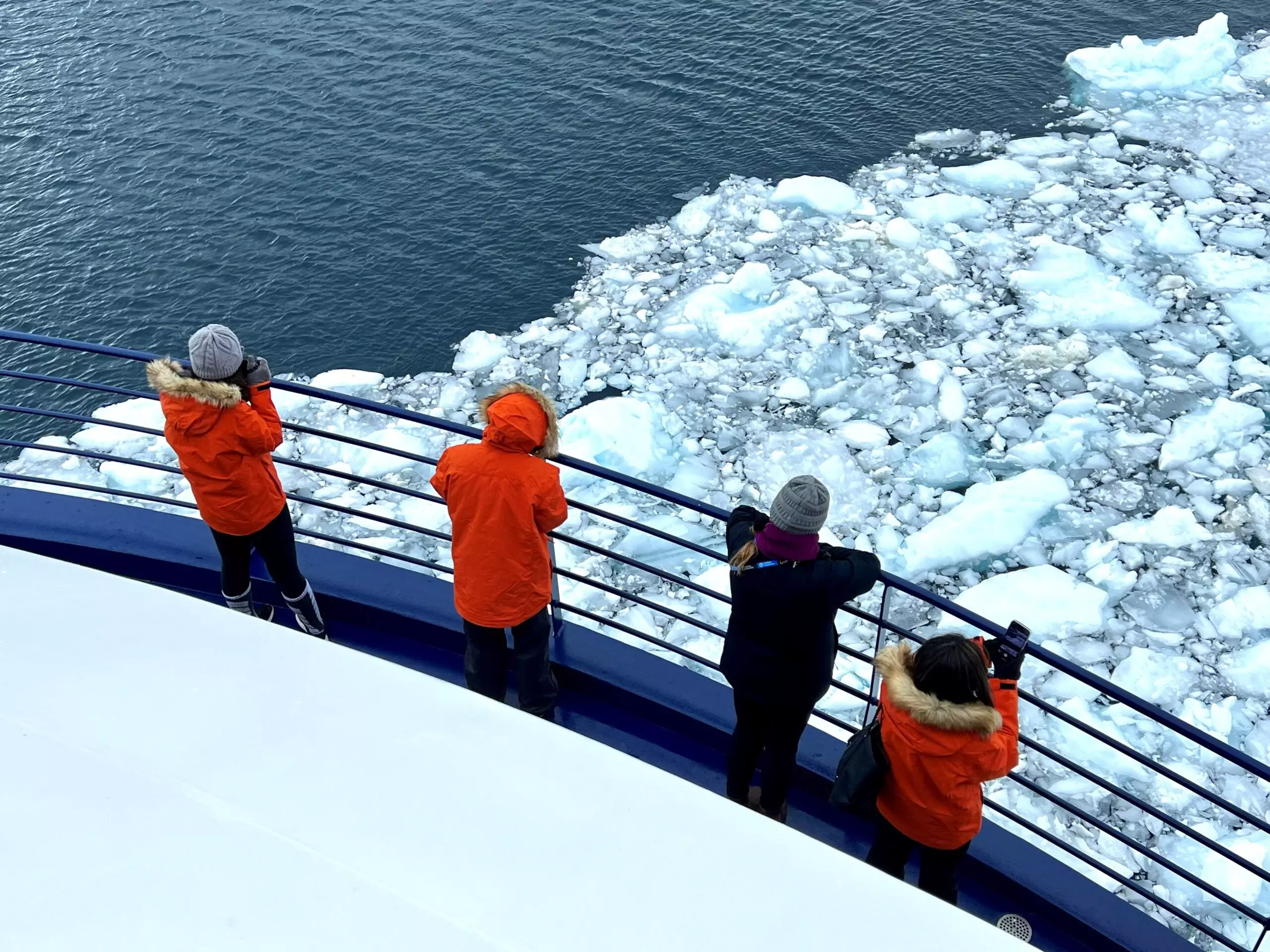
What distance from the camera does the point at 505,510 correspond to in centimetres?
325

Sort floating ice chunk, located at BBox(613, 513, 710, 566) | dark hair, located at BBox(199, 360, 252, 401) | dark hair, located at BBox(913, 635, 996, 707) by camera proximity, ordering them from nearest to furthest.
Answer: dark hair, located at BBox(913, 635, 996, 707)
dark hair, located at BBox(199, 360, 252, 401)
floating ice chunk, located at BBox(613, 513, 710, 566)

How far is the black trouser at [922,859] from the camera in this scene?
10.2 feet

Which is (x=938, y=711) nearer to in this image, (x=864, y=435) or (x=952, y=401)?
(x=864, y=435)

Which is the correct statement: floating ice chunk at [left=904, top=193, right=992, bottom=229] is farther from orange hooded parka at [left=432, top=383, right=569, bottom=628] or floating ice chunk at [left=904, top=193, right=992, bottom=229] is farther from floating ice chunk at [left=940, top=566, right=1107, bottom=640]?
orange hooded parka at [left=432, top=383, right=569, bottom=628]

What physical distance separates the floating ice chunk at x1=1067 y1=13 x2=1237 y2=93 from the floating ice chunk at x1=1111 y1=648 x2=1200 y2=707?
8.92 metres

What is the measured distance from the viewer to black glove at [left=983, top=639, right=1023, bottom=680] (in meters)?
2.88

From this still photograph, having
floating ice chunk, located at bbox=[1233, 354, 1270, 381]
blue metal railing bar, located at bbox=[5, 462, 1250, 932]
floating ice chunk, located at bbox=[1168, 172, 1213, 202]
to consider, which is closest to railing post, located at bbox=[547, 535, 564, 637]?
blue metal railing bar, located at bbox=[5, 462, 1250, 932]

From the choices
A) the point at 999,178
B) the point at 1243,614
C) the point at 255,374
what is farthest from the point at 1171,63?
the point at 255,374

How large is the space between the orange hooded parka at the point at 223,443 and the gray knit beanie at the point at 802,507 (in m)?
1.77

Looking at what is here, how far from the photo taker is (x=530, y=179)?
12.9m

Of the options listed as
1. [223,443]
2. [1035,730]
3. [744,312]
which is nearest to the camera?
[223,443]

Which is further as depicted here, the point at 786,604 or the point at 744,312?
the point at 744,312

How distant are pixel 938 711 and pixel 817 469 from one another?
230 inches

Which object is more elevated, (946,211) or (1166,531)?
(946,211)
